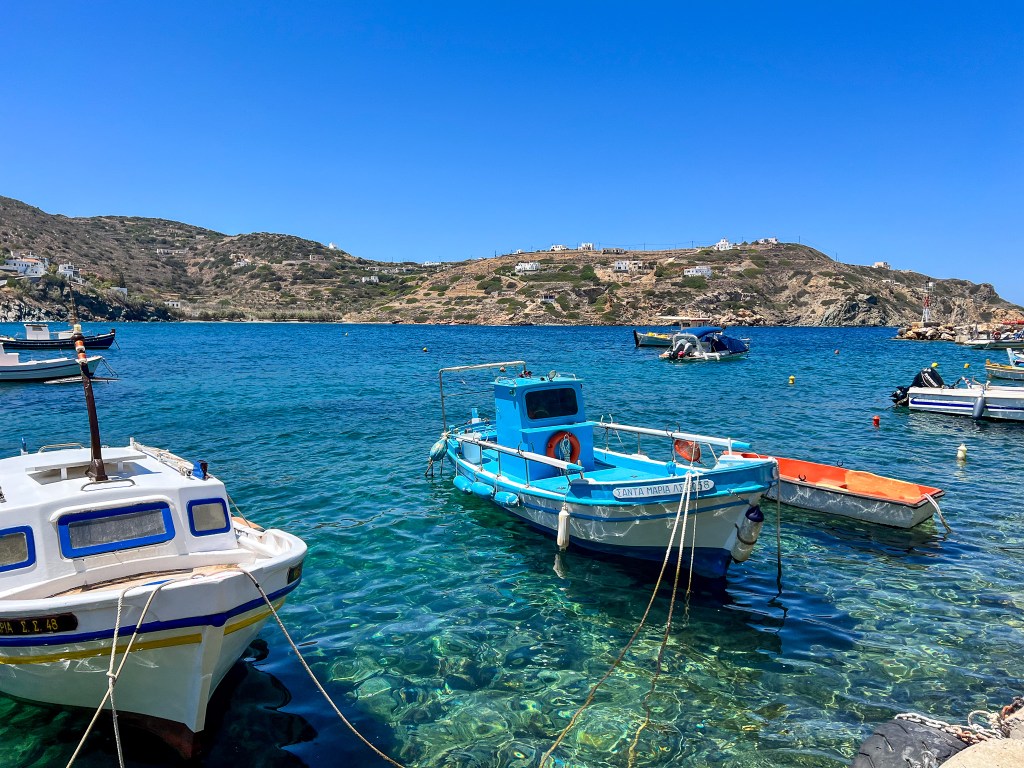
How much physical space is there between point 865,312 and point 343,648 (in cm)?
16769

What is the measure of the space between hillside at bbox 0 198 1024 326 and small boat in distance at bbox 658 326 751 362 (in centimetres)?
7601

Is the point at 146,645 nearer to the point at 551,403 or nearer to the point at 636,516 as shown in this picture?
the point at 636,516

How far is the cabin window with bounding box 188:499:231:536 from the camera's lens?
28.5 ft

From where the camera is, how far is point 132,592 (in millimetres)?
6656

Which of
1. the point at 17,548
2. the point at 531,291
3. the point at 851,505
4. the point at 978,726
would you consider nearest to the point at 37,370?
the point at 17,548

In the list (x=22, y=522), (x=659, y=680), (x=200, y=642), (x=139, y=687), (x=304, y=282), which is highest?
(x=304, y=282)

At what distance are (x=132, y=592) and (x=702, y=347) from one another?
6631cm

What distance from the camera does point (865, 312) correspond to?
499ft

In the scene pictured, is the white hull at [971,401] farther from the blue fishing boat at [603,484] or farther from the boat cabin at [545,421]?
the boat cabin at [545,421]

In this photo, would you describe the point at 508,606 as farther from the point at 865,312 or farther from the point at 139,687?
the point at 865,312

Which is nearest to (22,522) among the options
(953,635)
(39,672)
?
(39,672)

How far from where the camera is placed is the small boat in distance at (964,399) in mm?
30594

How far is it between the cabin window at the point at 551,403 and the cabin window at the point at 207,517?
8.40 metres

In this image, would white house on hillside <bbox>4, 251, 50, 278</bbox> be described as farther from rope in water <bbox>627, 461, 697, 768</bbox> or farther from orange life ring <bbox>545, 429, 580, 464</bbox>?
rope in water <bbox>627, 461, 697, 768</bbox>
